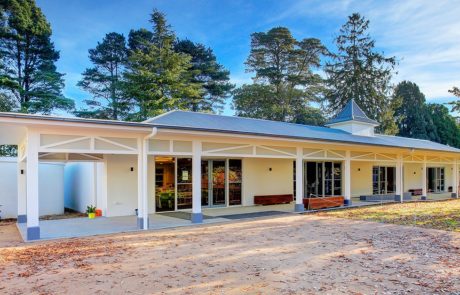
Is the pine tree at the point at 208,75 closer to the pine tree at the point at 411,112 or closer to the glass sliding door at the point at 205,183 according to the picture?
the glass sliding door at the point at 205,183

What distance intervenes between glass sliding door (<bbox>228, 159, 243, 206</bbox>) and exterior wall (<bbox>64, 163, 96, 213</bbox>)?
589cm

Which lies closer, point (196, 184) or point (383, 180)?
point (196, 184)

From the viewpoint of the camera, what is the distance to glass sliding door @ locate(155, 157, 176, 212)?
552 inches

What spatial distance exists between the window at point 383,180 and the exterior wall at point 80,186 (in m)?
16.5

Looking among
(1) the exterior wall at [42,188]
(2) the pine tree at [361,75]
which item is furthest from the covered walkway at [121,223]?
(2) the pine tree at [361,75]

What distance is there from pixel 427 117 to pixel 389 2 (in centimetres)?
3520

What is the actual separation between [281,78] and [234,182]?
22.5 metres

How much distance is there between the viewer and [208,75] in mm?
33094

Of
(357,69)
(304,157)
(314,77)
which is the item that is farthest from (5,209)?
(357,69)

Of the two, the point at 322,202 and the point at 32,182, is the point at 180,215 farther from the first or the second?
the point at 322,202

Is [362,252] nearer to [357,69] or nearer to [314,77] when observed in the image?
[314,77]

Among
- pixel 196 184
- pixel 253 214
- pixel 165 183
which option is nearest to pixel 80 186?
pixel 165 183

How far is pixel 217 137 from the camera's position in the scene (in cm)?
1145

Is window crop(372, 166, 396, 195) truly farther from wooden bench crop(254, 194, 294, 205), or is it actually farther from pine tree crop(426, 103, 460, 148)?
pine tree crop(426, 103, 460, 148)
